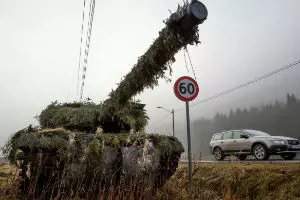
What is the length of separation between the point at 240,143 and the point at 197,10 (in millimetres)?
10992

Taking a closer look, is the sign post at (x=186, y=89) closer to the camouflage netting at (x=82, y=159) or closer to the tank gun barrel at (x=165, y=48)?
the tank gun barrel at (x=165, y=48)

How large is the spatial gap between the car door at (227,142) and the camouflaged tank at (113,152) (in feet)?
30.9

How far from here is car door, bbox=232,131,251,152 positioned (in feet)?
50.1

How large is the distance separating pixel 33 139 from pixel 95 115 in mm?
2145

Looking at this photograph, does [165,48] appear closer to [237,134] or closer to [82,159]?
[82,159]

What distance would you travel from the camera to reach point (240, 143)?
1568 cm

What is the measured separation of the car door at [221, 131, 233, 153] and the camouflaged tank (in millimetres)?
9431

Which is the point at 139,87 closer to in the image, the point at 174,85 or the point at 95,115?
the point at 174,85

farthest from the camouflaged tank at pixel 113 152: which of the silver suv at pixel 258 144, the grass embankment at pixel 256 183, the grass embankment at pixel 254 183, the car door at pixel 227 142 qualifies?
the car door at pixel 227 142

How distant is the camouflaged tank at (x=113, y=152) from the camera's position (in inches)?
243

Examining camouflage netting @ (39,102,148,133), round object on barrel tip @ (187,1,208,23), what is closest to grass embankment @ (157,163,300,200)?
camouflage netting @ (39,102,148,133)

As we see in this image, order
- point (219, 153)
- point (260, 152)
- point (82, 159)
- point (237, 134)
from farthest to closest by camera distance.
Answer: point (219, 153)
point (237, 134)
point (260, 152)
point (82, 159)

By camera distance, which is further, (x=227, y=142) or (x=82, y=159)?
(x=227, y=142)

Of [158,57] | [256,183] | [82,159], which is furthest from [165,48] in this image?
[256,183]
